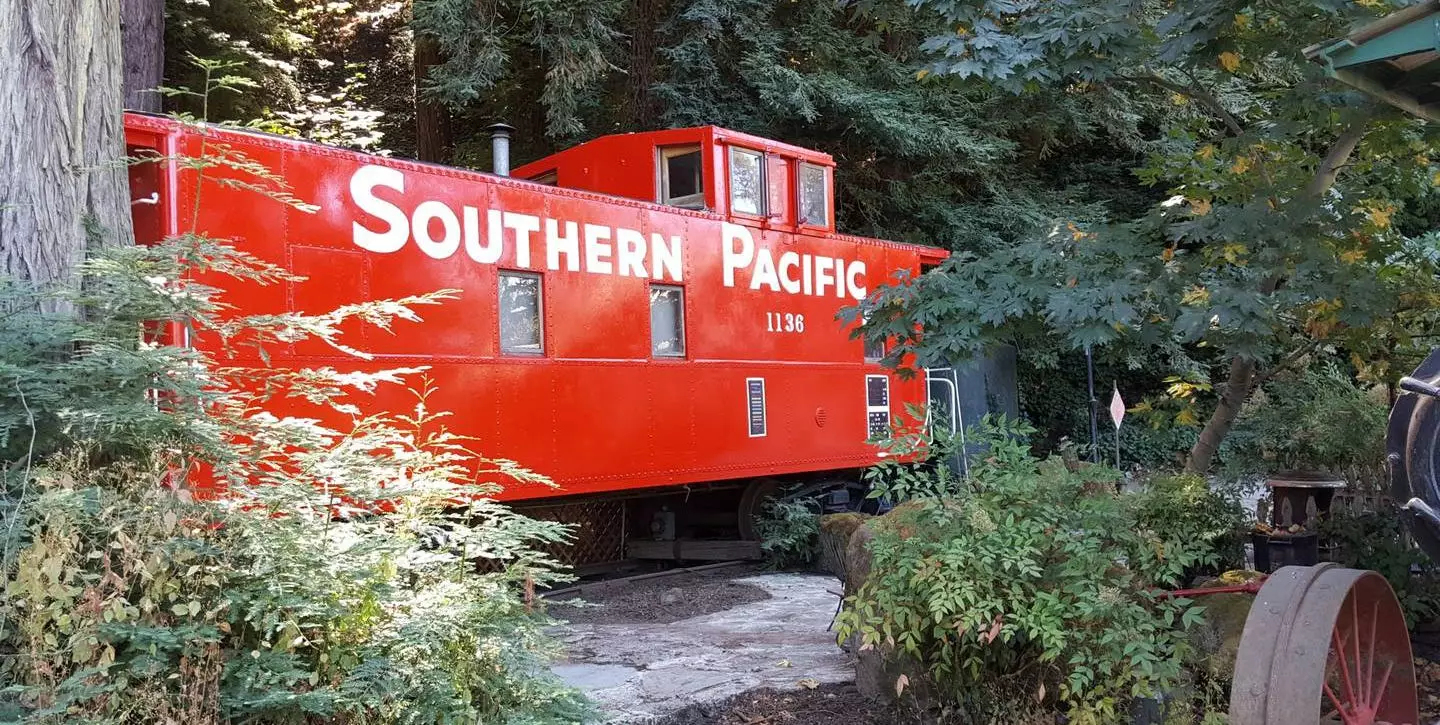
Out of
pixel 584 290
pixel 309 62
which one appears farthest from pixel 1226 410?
pixel 309 62

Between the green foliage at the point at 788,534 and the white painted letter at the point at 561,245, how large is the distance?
289 cm

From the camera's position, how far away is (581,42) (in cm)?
1295

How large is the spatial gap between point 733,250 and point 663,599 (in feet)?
8.99

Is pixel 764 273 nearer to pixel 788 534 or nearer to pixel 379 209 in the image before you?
pixel 788 534

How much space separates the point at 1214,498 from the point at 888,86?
956 cm

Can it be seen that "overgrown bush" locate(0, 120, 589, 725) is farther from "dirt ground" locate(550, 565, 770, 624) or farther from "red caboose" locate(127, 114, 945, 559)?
"dirt ground" locate(550, 565, 770, 624)

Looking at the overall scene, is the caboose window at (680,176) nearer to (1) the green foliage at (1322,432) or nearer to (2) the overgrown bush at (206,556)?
(1) the green foliage at (1322,432)

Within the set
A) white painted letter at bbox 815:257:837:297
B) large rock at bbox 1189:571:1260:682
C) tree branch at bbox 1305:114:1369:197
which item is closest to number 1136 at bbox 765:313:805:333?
white painted letter at bbox 815:257:837:297

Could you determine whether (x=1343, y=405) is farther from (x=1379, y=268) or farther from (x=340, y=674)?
(x=340, y=674)

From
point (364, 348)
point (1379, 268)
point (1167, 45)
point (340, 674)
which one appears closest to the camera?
point (340, 674)

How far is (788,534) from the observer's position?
9273 millimetres

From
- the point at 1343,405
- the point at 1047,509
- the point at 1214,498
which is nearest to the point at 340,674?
the point at 1047,509

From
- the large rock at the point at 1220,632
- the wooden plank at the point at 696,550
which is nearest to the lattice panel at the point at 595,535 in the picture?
the wooden plank at the point at 696,550

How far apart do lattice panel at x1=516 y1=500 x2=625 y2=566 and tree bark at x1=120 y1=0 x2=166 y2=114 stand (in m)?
5.79
